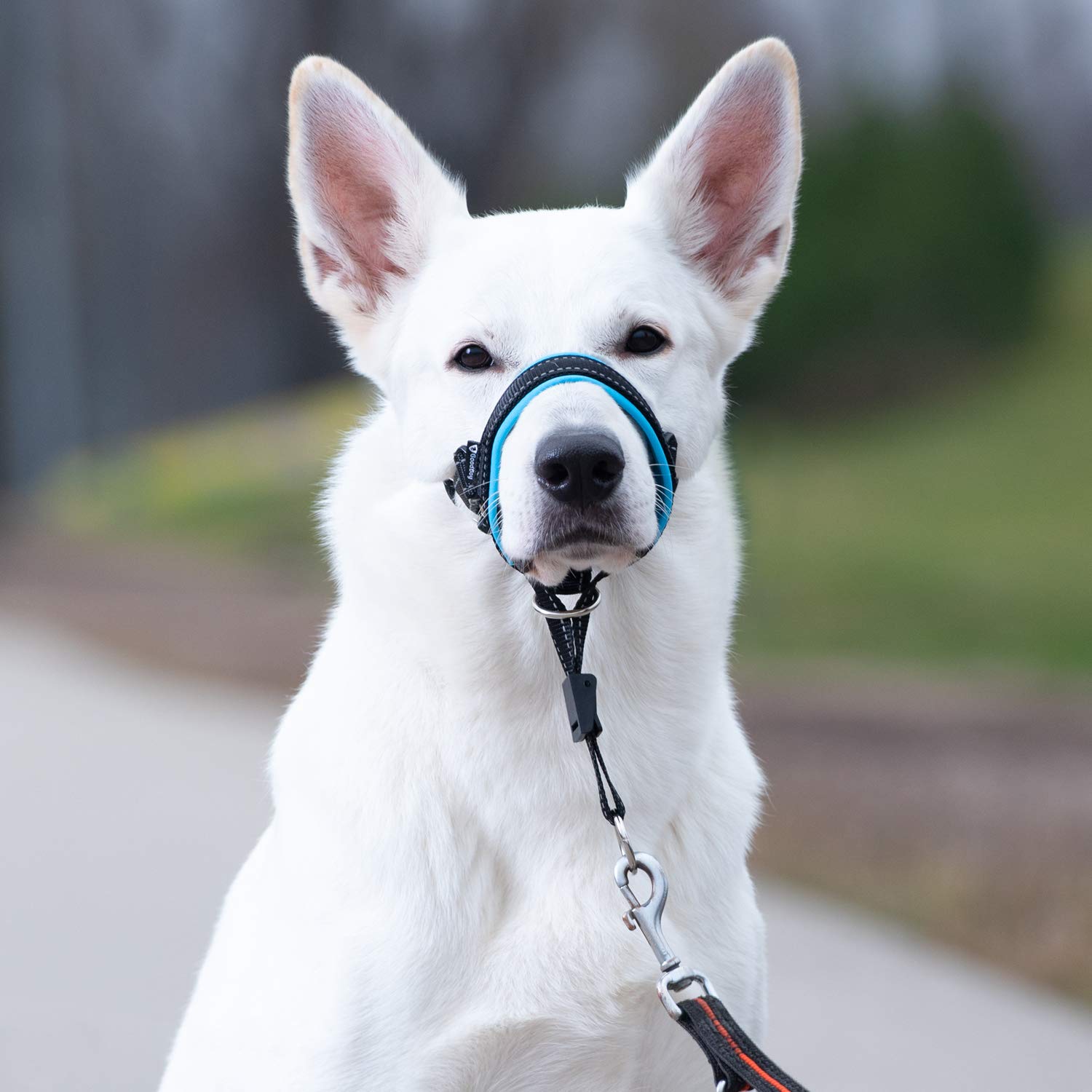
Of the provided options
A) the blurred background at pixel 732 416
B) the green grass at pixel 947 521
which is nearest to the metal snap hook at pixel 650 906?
the blurred background at pixel 732 416

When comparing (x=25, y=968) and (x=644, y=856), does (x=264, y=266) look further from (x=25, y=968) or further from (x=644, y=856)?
(x=644, y=856)

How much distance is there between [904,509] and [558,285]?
30.0ft

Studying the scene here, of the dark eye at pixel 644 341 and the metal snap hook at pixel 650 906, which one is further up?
the dark eye at pixel 644 341

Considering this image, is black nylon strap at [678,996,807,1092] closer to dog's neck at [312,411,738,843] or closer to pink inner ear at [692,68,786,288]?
dog's neck at [312,411,738,843]

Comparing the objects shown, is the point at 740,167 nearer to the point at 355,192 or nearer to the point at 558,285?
the point at 558,285

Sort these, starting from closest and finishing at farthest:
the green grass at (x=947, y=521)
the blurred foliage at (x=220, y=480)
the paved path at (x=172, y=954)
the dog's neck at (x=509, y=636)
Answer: the dog's neck at (x=509, y=636) < the paved path at (x=172, y=954) < the green grass at (x=947, y=521) < the blurred foliage at (x=220, y=480)

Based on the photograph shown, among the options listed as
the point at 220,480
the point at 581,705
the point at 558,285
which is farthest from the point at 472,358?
the point at 220,480

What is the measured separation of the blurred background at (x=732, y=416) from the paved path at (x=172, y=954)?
1.7 inches

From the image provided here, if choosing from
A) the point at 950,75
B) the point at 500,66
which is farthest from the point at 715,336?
the point at 500,66

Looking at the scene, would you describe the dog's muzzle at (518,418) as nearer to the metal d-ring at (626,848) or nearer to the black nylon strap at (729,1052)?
the metal d-ring at (626,848)

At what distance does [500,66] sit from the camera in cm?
1395

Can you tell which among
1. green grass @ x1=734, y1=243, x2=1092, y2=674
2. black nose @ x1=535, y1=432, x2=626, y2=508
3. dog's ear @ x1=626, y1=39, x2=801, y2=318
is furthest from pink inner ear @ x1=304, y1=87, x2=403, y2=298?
green grass @ x1=734, y1=243, x2=1092, y2=674

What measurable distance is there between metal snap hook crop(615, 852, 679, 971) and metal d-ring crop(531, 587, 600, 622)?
0.42m

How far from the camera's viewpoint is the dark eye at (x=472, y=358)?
8.07 ft
